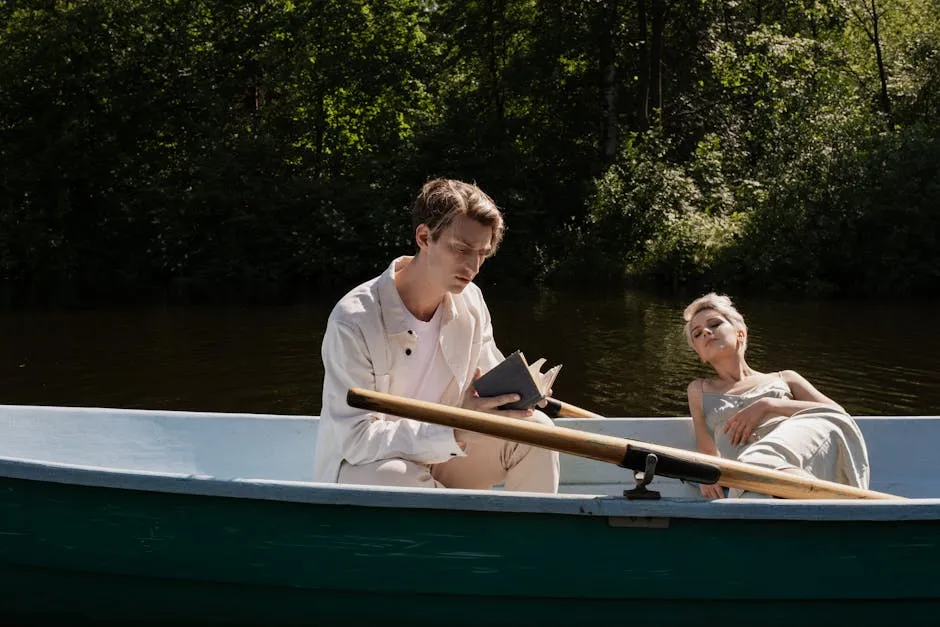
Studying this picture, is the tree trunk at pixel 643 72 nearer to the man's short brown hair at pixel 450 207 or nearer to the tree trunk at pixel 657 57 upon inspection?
the tree trunk at pixel 657 57

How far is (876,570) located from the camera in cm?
364

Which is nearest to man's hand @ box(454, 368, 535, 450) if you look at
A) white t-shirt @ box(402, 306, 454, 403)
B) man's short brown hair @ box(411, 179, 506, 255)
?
white t-shirt @ box(402, 306, 454, 403)

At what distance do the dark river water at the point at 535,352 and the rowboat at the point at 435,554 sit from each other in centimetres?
525

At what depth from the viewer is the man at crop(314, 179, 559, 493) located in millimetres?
3561

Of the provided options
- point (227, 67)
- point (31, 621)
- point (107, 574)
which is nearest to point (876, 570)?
point (107, 574)

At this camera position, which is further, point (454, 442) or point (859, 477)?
point (859, 477)

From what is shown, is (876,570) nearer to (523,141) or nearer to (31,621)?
(31,621)

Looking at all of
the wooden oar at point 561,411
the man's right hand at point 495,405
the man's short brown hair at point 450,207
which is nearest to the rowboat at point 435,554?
the man's right hand at point 495,405

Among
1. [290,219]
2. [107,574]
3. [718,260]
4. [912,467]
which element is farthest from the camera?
[290,219]

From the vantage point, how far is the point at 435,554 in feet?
12.1

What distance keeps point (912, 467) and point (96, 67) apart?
1765 cm

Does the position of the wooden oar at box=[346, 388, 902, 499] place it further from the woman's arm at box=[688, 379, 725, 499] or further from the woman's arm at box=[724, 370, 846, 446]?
the woman's arm at box=[688, 379, 725, 499]

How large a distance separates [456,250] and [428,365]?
445 millimetres

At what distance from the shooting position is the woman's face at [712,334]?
4.40 m
